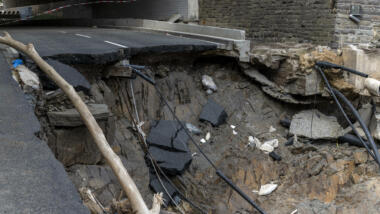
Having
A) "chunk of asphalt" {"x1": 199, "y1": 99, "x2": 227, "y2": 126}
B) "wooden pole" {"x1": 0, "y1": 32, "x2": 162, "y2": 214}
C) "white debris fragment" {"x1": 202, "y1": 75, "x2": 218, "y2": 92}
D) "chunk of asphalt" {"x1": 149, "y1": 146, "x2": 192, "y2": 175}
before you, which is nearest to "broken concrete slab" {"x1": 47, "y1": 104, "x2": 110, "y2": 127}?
"wooden pole" {"x1": 0, "y1": 32, "x2": 162, "y2": 214}

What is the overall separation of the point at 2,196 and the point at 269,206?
20.7 ft

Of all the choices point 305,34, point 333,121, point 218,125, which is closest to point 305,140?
point 333,121

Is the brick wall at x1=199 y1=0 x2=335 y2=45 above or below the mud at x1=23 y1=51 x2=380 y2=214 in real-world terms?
above

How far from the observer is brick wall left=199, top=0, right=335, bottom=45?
10578mm

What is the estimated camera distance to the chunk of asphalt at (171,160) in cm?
755

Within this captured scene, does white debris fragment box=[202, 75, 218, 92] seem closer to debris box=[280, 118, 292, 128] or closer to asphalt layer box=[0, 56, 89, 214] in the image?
debris box=[280, 118, 292, 128]

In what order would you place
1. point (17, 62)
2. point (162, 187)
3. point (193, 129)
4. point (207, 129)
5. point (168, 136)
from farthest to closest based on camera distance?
point (207, 129) < point (193, 129) < point (168, 136) < point (162, 187) < point (17, 62)

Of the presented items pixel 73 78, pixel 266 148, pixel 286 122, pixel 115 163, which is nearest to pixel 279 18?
pixel 286 122

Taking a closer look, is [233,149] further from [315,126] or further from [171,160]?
[315,126]

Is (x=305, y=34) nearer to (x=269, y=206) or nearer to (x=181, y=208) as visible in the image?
(x=269, y=206)

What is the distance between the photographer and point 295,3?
444 inches

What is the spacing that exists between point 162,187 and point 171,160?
0.70 m

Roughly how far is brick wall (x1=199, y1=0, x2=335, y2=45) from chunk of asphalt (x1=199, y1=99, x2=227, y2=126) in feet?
13.8

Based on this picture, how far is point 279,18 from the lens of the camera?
38.8 ft
